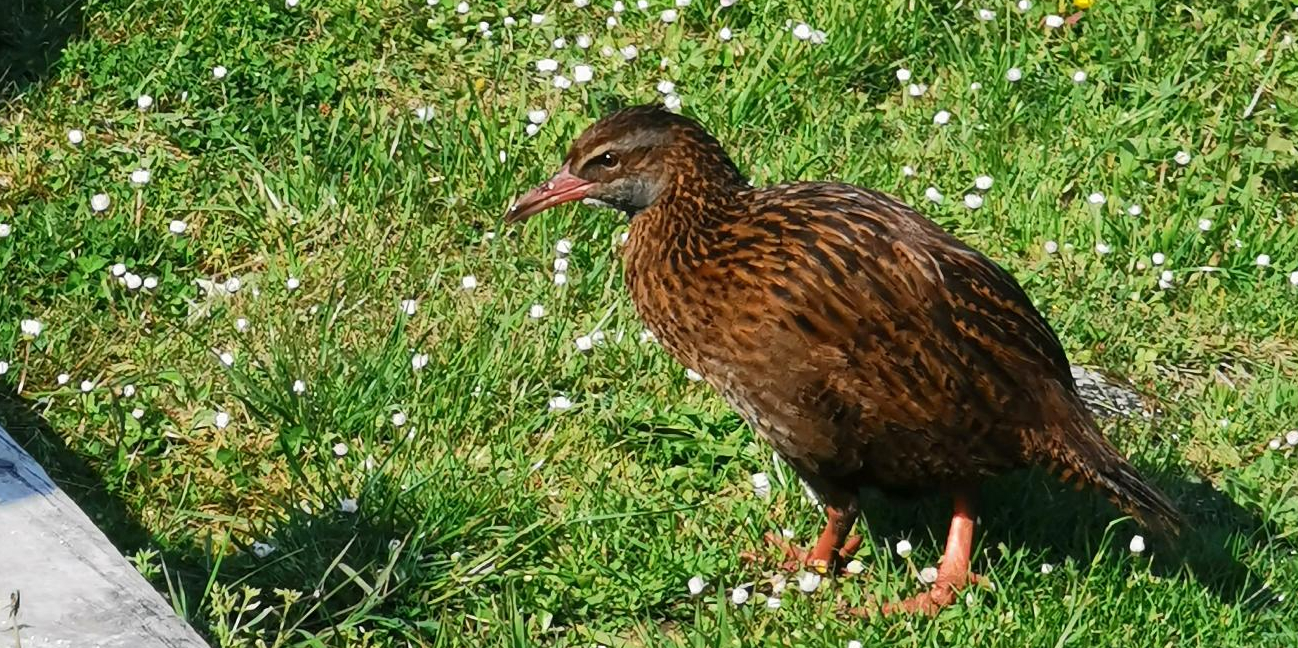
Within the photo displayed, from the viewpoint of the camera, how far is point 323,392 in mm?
4711

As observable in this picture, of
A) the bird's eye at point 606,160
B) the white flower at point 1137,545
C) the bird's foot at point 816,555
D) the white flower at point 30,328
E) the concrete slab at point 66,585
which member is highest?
the bird's eye at point 606,160

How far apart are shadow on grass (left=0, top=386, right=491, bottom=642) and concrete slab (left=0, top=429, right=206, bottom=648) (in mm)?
530

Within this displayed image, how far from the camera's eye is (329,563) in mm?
4285

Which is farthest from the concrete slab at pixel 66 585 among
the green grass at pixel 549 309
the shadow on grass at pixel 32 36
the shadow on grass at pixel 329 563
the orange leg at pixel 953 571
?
the shadow on grass at pixel 32 36

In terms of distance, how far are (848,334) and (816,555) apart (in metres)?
0.66

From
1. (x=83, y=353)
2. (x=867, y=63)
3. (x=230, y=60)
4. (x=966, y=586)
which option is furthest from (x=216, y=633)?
(x=867, y=63)

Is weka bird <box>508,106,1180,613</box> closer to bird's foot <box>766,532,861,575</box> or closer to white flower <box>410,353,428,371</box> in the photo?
bird's foot <box>766,532,861,575</box>

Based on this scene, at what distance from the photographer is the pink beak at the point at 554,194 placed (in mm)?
4551

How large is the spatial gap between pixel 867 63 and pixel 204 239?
86.6 inches

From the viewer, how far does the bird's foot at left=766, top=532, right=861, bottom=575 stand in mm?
4438

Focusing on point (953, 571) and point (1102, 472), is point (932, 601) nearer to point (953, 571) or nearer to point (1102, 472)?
point (953, 571)

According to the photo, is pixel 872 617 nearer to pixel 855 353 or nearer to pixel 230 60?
pixel 855 353

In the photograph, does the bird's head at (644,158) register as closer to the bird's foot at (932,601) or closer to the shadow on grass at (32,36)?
the bird's foot at (932,601)

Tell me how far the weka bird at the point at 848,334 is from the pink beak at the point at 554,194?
0.09 meters
